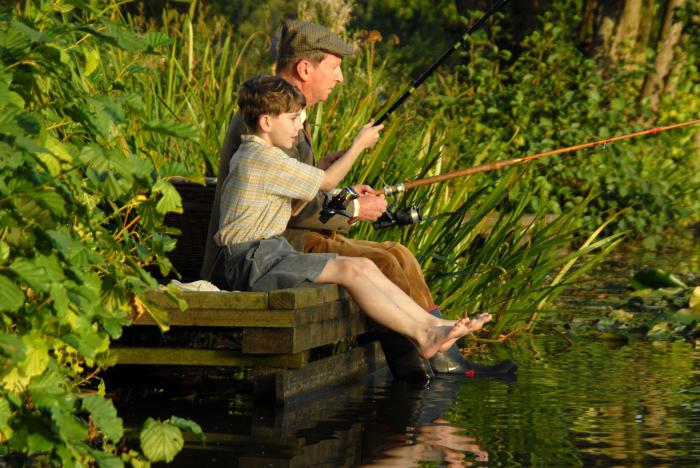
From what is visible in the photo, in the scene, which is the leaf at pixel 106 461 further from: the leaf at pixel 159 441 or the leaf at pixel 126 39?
the leaf at pixel 126 39

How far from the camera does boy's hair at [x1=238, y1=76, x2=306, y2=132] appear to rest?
23.8 feet

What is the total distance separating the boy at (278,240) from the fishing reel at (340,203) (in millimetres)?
281

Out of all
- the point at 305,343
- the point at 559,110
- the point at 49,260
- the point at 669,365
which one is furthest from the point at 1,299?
the point at 559,110

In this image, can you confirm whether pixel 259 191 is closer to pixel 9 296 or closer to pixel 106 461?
pixel 106 461

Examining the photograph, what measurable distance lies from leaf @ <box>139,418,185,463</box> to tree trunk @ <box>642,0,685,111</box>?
14235mm

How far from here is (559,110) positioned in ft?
52.3

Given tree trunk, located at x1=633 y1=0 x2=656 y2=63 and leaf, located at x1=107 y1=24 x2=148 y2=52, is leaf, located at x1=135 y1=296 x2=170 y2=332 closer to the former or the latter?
leaf, located at x1=107 y1=24 x2=148 y2=52

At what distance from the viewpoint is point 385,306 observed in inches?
281

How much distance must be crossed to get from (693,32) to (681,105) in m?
0.83

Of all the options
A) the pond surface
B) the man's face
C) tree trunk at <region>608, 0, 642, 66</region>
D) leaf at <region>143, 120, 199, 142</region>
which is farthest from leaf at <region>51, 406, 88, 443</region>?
tree trunk at <region>608, 0, 642, 66</region>

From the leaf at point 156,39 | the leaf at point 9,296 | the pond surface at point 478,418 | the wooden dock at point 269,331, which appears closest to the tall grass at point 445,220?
the pond surface at point 478,418

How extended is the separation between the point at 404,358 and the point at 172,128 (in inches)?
123

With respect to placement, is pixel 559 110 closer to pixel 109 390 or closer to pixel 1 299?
pixel 109 390

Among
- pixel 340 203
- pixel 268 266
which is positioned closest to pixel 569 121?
pixel 340 203
